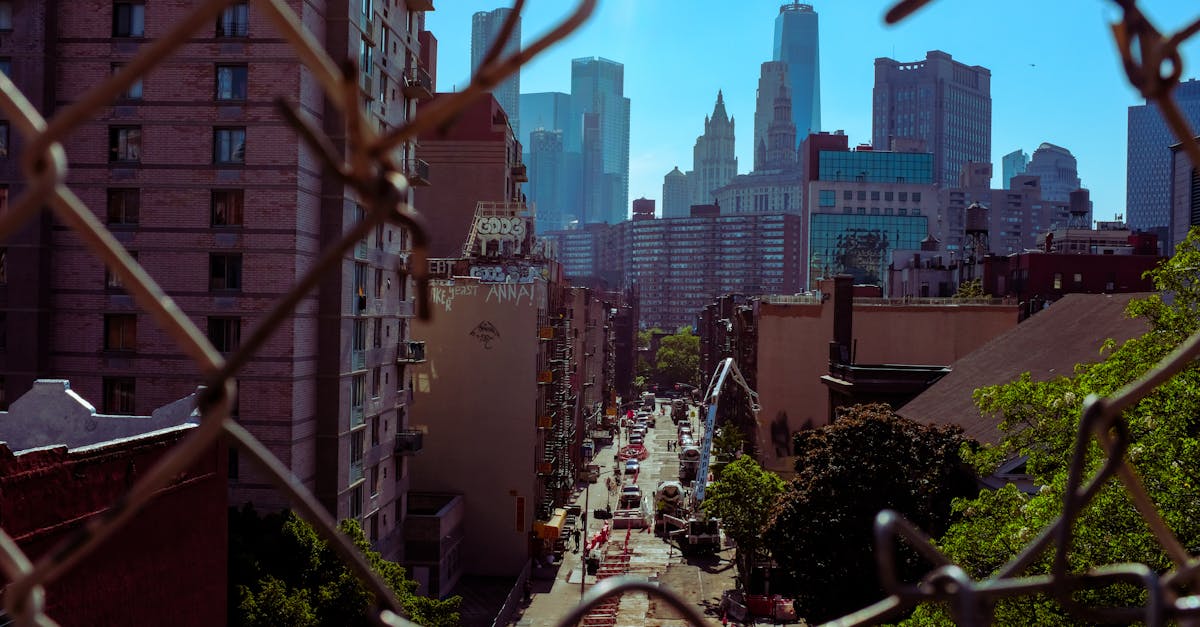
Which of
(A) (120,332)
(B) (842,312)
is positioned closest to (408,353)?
(A) (120,332)

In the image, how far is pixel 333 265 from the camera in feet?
7.36

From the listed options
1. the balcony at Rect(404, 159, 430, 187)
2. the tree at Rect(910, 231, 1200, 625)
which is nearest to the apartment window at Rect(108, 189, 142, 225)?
the balcony at Rect(404, 159, 430, 187)

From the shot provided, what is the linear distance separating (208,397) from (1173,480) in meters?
12.6

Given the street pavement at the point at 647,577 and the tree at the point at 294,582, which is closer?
the tree at the point at 294,582

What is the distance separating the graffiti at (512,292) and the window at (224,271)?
674 inches

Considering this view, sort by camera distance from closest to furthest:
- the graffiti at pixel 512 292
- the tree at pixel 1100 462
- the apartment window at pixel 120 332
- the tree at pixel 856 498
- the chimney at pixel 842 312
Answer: the tree at pixel 1100 462
the tree at pixel 856 498
the apartment window at pixel 120 332
the graffiti at pixel 512 292
the chimney at pixel 842 312

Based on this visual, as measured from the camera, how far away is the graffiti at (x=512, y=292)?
1873 inches

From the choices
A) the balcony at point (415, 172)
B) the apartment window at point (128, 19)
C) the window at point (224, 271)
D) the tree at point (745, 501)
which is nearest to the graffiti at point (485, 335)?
the balcony at point (415, 172)

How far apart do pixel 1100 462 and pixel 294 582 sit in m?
18.6

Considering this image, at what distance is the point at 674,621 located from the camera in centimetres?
4172

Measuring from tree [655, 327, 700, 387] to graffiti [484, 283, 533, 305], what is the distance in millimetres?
108167

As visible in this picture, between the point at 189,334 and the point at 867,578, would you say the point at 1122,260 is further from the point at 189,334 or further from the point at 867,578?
the point at 189,334

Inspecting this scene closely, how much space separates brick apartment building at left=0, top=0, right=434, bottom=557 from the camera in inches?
1238

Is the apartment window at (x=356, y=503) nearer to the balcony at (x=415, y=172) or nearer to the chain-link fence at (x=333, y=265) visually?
the balcony at (x=415, y=172)
